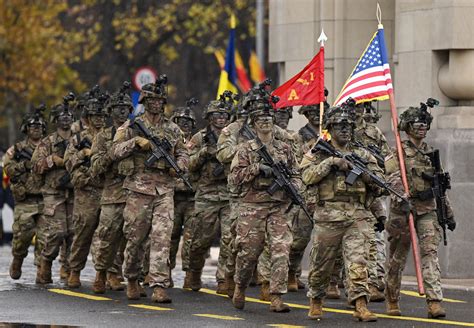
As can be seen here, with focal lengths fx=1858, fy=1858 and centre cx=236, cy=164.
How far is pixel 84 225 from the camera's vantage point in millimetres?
20391

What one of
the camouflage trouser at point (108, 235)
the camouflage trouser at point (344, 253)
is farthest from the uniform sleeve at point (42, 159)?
the camouflage trouser at point (344, 253)

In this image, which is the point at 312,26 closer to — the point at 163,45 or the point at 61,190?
the point at 61,190

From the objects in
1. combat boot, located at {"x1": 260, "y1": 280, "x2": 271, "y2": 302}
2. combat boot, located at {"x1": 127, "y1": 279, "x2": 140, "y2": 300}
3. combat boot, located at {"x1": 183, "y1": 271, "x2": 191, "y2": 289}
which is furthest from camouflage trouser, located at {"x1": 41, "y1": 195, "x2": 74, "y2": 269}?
combat boot, located at {"x1": 260, "y1": 280, "x2": 271, "y2": 302}

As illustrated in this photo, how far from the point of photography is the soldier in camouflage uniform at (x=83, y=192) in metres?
20.4

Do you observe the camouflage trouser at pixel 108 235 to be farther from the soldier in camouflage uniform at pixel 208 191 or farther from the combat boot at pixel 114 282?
the soldier in camouflage uniform at pixel 208 191

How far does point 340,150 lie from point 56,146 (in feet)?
16.4

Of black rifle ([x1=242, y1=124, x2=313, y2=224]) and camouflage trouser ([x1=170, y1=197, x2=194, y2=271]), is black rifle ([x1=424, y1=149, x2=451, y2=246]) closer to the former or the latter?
black rifle ([x1=242, y1=124, x2=313, y2=224])

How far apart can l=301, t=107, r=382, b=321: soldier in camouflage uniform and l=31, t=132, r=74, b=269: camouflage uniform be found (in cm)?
465

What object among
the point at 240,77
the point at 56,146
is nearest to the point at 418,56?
the point at 56,146

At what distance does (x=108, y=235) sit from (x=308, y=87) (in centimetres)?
262

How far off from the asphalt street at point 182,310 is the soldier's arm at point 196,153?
1361 millimetres

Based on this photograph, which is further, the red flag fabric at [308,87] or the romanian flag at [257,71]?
the romanian flag at [257,71]

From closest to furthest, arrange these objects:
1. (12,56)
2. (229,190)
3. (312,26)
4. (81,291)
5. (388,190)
A: (388,190) → (229,190) → (81,291) → (312,26) → (12,56)

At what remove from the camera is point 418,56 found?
73.7 ft
